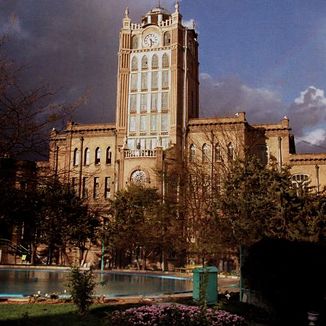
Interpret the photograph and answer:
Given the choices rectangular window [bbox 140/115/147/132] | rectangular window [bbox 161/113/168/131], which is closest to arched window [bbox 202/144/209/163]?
rectangular window [bbox 161/113/168/131]

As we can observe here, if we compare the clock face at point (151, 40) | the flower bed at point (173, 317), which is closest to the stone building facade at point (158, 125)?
the clock face at point (151, 40)

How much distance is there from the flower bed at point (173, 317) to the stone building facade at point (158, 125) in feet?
112

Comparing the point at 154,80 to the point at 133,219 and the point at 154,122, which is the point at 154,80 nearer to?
the point at 154,122

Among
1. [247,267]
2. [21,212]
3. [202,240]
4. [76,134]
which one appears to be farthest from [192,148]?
[21,212]

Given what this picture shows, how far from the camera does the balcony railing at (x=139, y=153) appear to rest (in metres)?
45.2

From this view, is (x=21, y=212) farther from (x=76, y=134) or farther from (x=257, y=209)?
(x=76, y=134)

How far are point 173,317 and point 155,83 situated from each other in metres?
41.8

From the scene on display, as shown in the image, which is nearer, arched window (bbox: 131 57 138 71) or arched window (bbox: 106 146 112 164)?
arched window (bbox: 106 146 112 164)

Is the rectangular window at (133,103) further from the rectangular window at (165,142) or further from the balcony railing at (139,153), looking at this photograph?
the balcony railing at (139,153)

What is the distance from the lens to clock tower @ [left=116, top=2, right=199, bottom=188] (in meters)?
48.3

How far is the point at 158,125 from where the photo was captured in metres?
48.7

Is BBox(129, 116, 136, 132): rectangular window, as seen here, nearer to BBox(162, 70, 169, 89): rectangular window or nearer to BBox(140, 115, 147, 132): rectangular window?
BBox(140, 115, 147, 132): rectangular window

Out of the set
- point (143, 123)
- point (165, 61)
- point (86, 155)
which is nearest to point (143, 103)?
point (143, 123)

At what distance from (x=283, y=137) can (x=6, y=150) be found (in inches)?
1665
